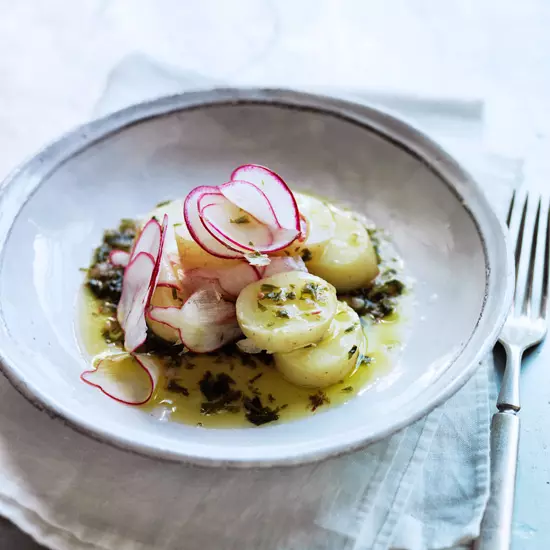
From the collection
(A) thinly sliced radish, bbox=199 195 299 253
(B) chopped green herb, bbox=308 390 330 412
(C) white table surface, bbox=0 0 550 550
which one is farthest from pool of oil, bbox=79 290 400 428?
(C) white table surface, bbox=0 0 550 550

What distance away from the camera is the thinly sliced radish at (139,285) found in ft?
4.28

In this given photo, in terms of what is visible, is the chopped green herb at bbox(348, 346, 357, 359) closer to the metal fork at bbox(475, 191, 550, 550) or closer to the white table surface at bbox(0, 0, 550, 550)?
the metal fork at bbox(475, 191, 550, 550)

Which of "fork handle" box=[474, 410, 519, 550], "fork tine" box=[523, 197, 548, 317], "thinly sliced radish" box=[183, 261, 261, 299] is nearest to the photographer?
"fork handle" box=[474, 410, 519, 550]

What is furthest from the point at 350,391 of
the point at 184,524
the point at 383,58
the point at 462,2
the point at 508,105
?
the point at 462,2

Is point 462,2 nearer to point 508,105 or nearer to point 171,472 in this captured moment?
point 508,105

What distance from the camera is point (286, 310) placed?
1257 millimetres

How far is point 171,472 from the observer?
1139mm

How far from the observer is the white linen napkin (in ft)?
3.47

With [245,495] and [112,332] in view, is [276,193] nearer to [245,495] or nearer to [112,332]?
[112,332]

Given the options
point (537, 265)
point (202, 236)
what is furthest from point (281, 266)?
point (537, 265)

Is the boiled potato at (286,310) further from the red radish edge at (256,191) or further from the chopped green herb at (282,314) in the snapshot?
the red radish edge at (256,191)

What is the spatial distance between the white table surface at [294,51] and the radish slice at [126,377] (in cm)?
83

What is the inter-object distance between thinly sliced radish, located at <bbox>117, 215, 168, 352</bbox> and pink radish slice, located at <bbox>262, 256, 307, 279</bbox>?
0.21 m

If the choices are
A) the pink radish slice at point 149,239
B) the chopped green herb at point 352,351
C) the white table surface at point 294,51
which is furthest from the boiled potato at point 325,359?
the white table surface at point 294,51
